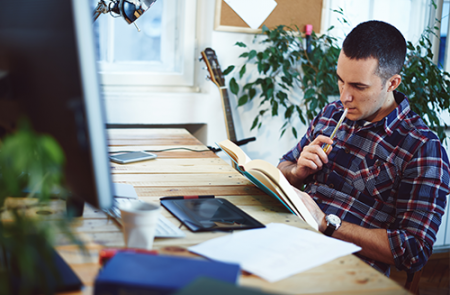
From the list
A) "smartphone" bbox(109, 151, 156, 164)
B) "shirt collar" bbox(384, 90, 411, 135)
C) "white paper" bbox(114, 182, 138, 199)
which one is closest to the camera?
"white paper" bbox(114, 182, 138, 199)

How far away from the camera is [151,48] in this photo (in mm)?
2377

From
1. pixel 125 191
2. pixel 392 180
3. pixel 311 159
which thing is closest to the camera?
pixel 125 191

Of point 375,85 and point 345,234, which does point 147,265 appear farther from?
point 375,85

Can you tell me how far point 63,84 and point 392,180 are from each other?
98cm

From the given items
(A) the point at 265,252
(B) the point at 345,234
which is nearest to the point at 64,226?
(A) the point at 265,252

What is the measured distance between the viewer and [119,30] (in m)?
2.30

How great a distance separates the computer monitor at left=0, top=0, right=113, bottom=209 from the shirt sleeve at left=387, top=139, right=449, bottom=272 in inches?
32.8

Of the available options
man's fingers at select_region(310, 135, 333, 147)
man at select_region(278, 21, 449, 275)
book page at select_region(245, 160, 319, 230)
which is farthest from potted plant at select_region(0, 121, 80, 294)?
man's fingers at select_region(310, 135, 333, 147)

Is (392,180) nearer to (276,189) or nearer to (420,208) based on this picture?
(420,208)

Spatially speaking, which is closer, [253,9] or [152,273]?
[152,273]

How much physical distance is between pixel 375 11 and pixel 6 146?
254 cm

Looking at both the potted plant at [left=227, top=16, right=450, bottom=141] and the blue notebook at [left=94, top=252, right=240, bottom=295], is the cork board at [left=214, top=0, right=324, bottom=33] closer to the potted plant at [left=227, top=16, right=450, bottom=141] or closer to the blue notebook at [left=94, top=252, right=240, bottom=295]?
the potted plant at [left=227, top=16, right=450, bottom=141]

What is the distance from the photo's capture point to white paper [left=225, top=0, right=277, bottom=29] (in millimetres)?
2244

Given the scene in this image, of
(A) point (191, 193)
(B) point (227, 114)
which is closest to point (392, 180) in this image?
(A) point (191, 193)
